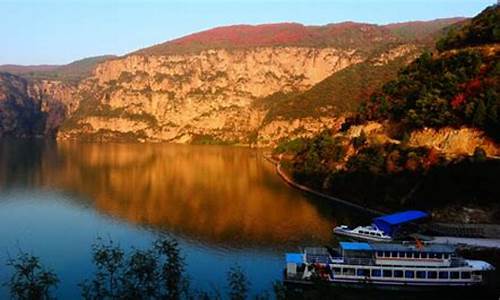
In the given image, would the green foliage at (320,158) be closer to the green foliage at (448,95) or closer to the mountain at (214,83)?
the green foliage at (448,95)

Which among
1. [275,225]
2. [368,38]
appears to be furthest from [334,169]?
[368,38]

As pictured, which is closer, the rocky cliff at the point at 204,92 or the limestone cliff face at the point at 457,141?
the limestone cliff face at the point at 457,141

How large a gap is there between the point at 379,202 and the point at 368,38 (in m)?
129

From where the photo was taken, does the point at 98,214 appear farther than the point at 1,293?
Yes

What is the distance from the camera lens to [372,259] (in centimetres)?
2689

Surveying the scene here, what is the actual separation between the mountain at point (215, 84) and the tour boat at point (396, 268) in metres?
99.7

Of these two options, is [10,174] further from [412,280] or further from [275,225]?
[412,280]

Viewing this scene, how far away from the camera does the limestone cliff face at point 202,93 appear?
146500 mm

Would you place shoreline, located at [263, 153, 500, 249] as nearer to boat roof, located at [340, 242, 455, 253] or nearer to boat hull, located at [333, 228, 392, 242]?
boat hull, located at [333, 228, 392, 242]

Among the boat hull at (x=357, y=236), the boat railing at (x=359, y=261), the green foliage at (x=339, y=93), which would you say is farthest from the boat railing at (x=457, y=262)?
the green foliage at (x=339, y=93)

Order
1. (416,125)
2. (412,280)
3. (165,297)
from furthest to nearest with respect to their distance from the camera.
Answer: (416,125) → (412,280) → (165,297)

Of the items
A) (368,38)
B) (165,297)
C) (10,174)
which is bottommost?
(10,174)

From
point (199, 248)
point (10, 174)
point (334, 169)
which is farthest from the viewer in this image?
point (10, 174)

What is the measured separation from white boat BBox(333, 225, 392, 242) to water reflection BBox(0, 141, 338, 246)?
104cm
